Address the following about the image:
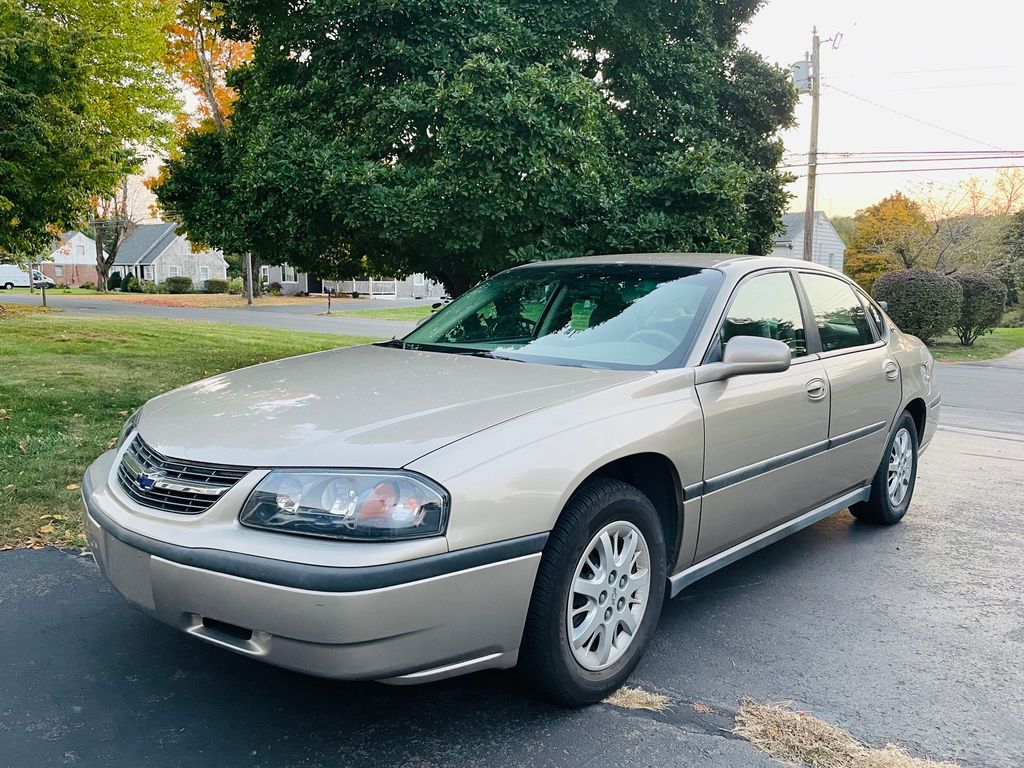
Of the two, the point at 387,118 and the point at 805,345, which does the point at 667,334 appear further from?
the point at 387,118

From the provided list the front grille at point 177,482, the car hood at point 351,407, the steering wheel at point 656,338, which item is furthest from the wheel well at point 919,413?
the front grille at point 177,482

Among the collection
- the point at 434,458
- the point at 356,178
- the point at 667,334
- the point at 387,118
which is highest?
the point at 387,118

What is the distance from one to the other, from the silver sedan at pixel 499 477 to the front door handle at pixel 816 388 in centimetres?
1

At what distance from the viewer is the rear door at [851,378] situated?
14.4 feet

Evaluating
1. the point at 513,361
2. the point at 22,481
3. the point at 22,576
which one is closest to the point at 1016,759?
the point at 513,361

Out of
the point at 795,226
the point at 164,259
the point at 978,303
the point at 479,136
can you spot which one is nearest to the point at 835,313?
the point at 479,136

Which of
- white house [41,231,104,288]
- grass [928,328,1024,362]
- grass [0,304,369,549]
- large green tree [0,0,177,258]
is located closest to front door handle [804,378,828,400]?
grass [0,304,369,549]

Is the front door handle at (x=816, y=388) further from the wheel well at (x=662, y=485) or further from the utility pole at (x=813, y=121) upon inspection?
the utility pole at (x=813, y=121)

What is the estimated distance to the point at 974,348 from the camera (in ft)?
70.3

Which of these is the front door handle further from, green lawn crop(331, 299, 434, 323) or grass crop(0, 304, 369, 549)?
green lawn crop(331, 299, 434, 323)

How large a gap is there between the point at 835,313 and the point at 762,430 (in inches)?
53.9

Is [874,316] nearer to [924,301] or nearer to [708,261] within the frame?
[708,261]

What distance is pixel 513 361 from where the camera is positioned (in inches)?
147

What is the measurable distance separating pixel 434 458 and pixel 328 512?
1.12 feet
